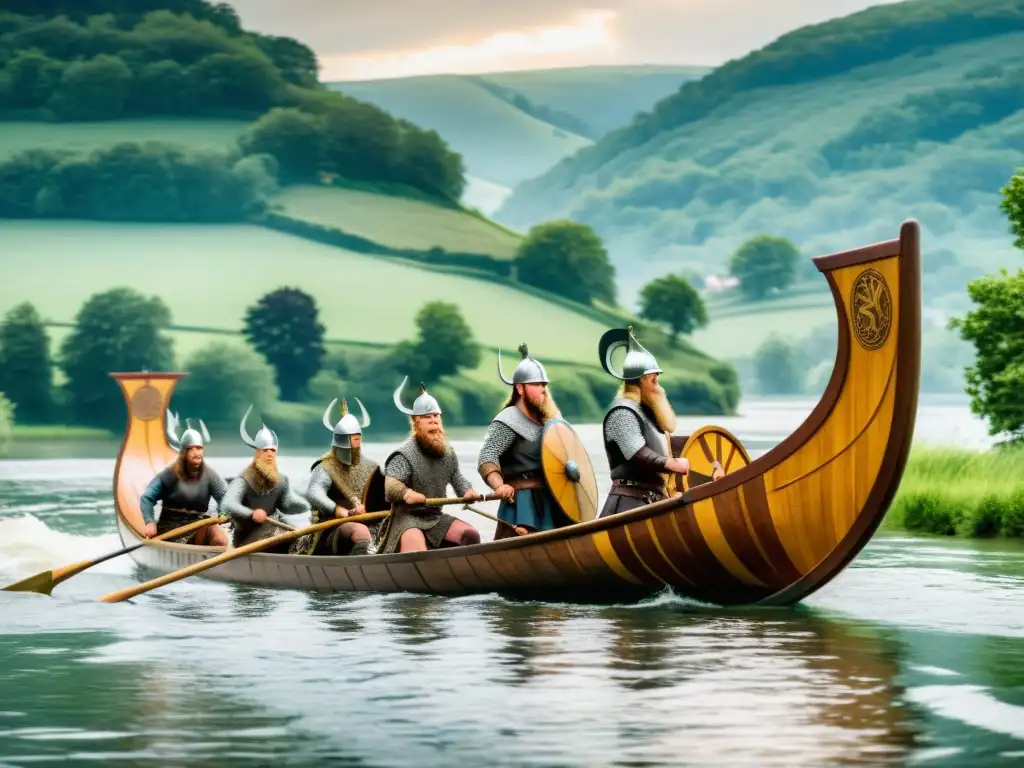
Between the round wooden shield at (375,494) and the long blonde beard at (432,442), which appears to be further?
the round wooden shield at (375,494)

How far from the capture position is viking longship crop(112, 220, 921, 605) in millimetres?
11602

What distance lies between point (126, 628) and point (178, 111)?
10636 cm

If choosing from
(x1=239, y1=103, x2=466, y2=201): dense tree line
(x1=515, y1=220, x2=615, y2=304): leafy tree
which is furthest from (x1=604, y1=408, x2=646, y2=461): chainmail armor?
(x1=239, y1=103, x2=466, y2=201): dense tree line

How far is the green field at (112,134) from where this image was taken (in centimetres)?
10612

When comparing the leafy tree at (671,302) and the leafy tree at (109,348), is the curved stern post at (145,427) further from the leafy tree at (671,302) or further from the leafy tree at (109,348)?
the leafy tree at (671,302)

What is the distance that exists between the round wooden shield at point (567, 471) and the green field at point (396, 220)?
90.3m

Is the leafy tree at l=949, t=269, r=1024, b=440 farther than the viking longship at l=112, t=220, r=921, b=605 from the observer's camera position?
Yes

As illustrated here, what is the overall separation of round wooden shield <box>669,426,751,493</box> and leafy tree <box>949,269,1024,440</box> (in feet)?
29.0

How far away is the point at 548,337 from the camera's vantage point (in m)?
94.5

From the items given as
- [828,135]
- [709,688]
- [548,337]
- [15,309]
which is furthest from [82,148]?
[709,688]

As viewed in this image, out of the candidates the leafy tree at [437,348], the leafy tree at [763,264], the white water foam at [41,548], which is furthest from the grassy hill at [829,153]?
the white water foam at [41,548]

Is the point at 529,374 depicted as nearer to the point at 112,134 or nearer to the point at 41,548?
the point at 41,548

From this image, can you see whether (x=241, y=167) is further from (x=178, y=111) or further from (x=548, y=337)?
(x=548, y=337)

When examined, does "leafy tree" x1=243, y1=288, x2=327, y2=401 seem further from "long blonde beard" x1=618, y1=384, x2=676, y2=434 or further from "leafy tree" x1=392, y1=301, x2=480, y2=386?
"long blonde beard" x1=618, y1=384, x2=676, y2=434
